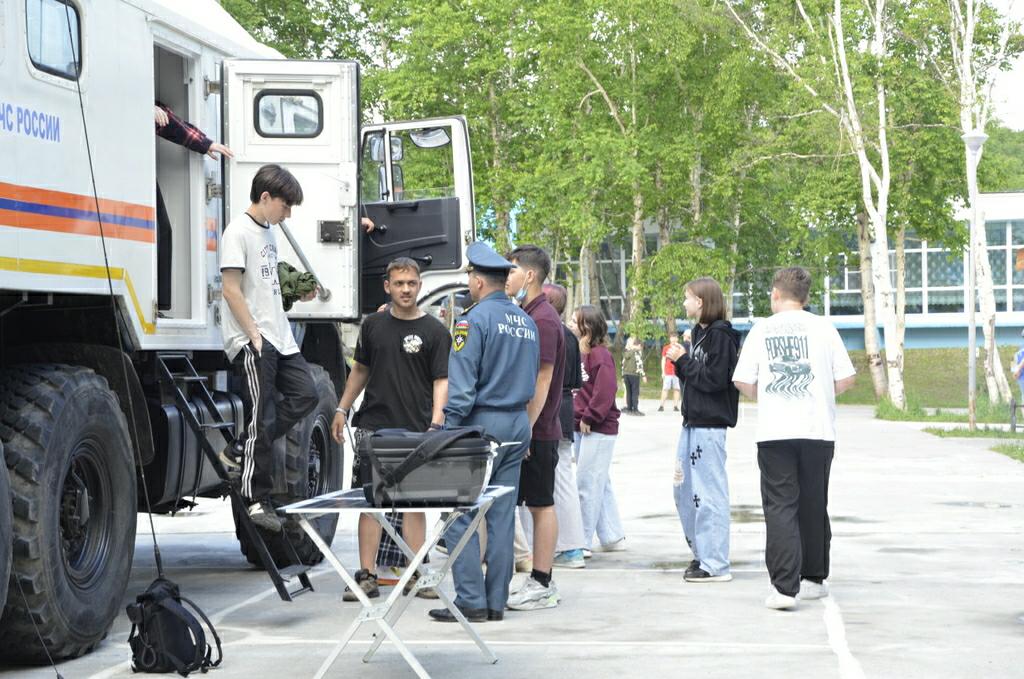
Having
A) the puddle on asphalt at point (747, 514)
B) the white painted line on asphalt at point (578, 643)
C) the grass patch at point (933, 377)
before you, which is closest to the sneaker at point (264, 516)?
the white painted line on asphalt at point (578, 643)

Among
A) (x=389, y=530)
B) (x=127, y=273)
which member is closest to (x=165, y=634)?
(x=389, y=530)

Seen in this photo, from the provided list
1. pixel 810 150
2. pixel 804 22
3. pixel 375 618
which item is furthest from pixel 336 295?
pixel 810 150

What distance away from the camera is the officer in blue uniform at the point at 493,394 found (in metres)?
7.94

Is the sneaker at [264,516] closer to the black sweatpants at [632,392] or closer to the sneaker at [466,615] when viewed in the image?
the sneaker at [466,615]

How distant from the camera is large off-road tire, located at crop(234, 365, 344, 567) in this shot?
9.70 meters

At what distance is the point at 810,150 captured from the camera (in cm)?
4062

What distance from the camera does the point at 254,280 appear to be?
8.28 metres

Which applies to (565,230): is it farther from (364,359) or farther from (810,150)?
(364,359)

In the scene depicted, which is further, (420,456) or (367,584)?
(367,584)

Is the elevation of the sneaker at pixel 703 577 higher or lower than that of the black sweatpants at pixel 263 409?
lower

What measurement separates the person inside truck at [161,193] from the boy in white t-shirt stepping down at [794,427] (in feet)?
10.7

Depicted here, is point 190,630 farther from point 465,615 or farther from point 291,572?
point 465,615

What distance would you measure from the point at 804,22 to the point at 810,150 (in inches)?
176

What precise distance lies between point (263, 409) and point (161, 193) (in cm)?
151
